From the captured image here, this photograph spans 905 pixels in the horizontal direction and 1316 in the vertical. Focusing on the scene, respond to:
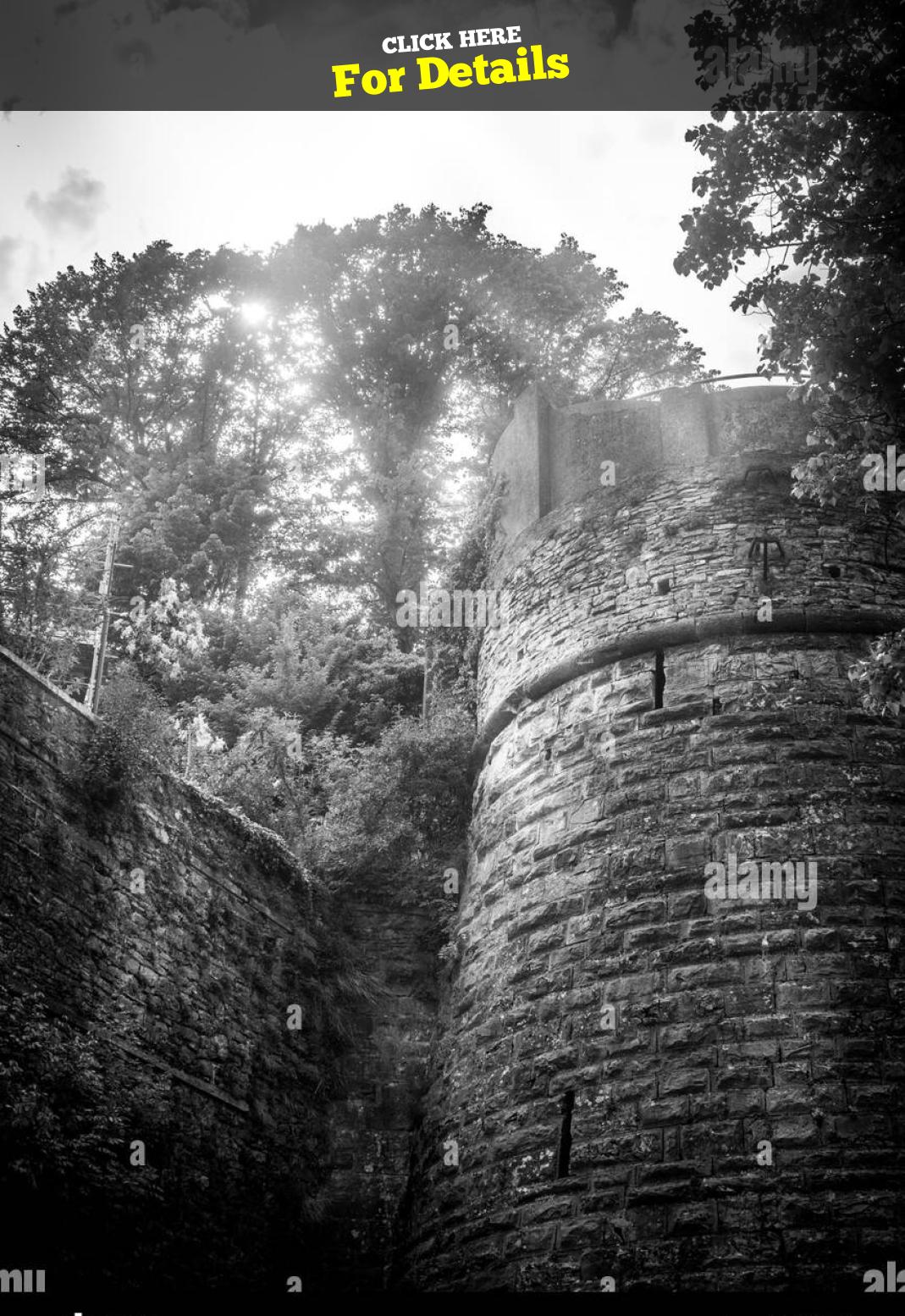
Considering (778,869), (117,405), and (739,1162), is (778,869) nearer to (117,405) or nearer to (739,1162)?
(739,1162)

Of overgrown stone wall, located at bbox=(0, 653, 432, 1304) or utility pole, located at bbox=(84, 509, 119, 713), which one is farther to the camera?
utility pole, located at bbox=(84, 509, 119, 713)

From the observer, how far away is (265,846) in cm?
899

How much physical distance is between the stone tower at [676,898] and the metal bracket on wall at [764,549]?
0.9 inches

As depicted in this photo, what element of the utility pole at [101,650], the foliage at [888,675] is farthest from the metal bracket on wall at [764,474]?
the utility pole at [101,650]

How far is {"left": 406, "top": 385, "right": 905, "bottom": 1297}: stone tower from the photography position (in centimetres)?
598

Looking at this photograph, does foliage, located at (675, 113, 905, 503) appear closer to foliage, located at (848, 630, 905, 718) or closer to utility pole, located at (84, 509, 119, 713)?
foliage, located at (848, 630, 905, 718)

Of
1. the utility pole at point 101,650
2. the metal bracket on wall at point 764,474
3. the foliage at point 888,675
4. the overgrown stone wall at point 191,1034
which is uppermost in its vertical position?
the metal bracket on wall at point 764,474

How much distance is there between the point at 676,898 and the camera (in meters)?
7.09

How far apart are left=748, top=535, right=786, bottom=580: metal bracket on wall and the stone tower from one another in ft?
0.07

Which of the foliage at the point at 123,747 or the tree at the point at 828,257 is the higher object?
the tree at the point at 828,257

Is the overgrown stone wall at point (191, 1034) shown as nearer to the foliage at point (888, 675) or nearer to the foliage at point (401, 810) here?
the foliage at point (401, 810)

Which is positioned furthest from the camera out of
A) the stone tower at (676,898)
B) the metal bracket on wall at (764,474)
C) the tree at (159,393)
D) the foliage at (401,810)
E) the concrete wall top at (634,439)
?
the tree at (159,393)

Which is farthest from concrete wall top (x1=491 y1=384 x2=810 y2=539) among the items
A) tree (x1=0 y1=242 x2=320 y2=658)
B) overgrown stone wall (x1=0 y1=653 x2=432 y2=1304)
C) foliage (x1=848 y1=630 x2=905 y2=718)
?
tree (x1=0 y1=242 x2=320 y2=658)

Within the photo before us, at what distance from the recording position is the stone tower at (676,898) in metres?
5.98
